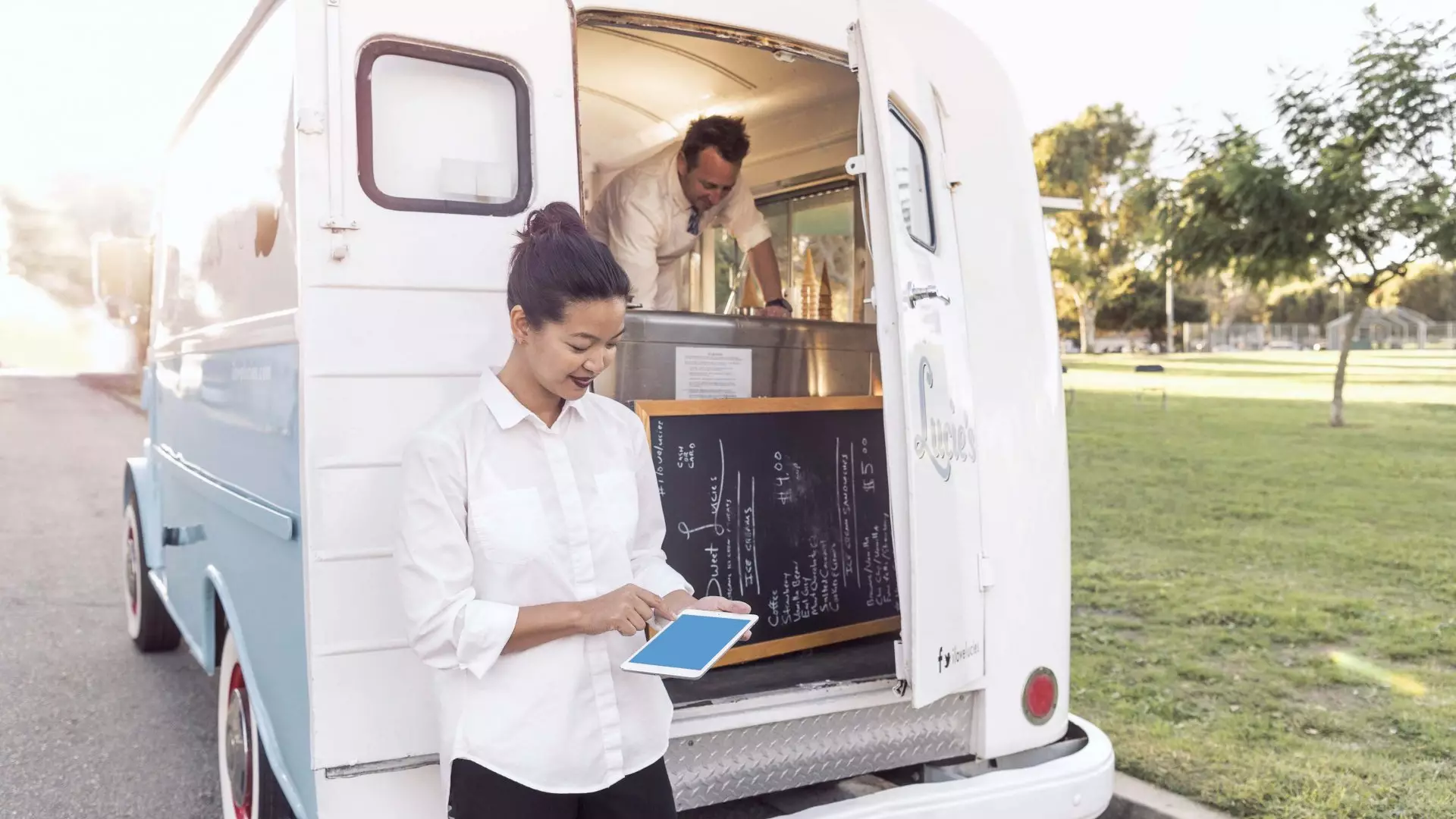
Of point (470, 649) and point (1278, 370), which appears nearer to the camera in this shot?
point (470, 649)

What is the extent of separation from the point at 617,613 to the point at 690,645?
0.14 metres

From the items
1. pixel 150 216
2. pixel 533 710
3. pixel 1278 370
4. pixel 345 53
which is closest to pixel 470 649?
pixel 533 710

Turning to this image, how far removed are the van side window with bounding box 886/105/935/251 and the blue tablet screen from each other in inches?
50.2

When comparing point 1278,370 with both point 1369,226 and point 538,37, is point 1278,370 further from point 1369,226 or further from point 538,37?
point 538,37

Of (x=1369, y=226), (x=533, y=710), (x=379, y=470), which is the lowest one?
(x=533, y=710)

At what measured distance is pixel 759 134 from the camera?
205 inches

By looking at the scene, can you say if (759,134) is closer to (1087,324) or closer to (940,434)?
(940,434)

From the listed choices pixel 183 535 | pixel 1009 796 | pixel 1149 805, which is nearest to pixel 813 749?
pixel 1009 796

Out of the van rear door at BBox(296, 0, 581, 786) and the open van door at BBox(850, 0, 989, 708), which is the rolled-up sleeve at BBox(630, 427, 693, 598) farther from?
the open van door at BBox(850, 0, 989, 708)

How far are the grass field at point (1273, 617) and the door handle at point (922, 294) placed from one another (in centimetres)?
223

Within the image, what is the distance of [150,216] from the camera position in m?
5.54

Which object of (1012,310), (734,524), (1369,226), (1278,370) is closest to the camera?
(1012,310)

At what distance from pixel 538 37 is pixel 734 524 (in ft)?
5.74

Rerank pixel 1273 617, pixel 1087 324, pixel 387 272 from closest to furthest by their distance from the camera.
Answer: pixel 387 272 < pixel 1273 617 < pixel 1087 324
